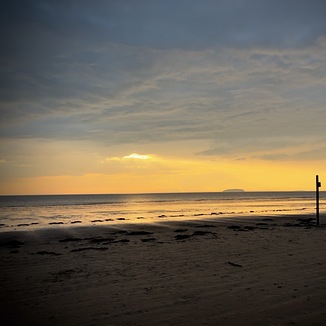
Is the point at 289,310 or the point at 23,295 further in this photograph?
the point at 23,295

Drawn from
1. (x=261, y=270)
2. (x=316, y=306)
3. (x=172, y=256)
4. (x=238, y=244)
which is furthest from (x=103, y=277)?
(x=238, y=244)

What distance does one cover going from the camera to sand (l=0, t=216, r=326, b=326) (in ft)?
18.8

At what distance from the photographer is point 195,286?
7.39 metres

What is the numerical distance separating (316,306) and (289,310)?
24.9 inches

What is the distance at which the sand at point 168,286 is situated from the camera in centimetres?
573

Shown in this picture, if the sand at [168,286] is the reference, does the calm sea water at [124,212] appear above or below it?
below

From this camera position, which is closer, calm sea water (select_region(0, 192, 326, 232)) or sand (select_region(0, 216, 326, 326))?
sand (select_region(0, 216, 326, 326))

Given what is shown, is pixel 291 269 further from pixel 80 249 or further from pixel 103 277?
pixel 80 249

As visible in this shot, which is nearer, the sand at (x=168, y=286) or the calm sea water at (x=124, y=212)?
the sand at (x=168, y=286)

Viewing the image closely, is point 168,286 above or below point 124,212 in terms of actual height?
above

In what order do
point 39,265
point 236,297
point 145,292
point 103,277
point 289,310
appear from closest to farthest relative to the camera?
point 289,310 < point 236,297 < point 145,292 < point 103,277 < point 39,265

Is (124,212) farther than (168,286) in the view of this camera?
Yes

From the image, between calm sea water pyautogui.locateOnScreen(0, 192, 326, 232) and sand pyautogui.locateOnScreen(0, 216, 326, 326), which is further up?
sand pyautogui.locateOnScreen(0, 216, 326, 326)

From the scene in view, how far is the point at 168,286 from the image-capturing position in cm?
743
